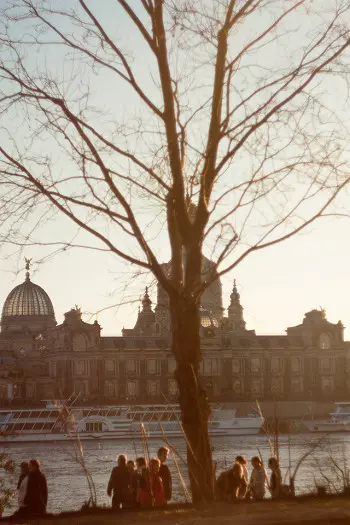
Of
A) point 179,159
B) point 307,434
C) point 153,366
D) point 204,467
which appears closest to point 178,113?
point 179,159

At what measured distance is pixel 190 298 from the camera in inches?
303

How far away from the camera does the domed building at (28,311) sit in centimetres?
11731

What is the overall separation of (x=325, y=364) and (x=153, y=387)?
1673cm

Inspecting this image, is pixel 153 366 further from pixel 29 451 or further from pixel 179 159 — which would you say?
pixel 179 159

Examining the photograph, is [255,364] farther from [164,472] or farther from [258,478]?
[164,472]

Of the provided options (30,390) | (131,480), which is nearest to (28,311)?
(30,390)

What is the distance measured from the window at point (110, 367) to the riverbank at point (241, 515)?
92.2 metres

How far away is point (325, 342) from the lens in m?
103

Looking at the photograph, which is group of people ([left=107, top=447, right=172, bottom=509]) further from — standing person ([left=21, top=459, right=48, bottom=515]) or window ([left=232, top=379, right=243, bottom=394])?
window ([left=232, top=379, right=243, bottom=394])

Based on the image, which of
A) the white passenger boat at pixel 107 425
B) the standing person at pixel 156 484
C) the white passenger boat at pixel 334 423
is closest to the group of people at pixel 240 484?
the standing person at pixel 156 484

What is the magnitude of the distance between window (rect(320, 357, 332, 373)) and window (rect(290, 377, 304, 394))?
233 cm

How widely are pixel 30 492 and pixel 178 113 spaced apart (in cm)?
405

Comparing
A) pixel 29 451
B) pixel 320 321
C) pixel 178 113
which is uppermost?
pixel 320 321

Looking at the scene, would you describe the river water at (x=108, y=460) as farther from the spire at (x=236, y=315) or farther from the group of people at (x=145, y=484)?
the spire at (x=236, y=315)
